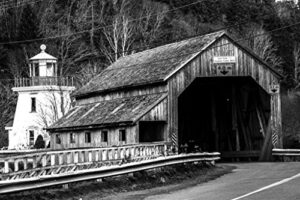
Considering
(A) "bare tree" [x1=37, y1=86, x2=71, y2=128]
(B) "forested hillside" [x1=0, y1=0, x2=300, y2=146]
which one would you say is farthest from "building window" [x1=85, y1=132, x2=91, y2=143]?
(B) "forested hillside" [x1=0, y1=0, x2=300, y2=146]

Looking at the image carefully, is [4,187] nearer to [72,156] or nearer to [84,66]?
[72,156]

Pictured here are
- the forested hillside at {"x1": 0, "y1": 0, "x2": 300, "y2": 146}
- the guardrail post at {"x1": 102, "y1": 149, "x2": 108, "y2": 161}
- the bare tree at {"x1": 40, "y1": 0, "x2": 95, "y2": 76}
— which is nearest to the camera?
the guardrail post at {"x1": 102, "y1": 149, "x2": 108, "y2": 161}

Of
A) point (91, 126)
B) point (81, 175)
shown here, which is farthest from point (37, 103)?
point (81, 175)

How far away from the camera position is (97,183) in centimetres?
2167

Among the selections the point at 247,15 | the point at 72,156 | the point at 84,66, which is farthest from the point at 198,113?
the point at 247,15

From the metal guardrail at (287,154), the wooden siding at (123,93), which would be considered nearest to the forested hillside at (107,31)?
the wooden siding at (123,93)

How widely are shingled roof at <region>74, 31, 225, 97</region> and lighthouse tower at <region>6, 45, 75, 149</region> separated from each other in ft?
45.6

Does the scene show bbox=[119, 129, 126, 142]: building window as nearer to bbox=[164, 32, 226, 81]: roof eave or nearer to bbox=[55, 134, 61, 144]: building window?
bbox=[164, 32, 226, 81]: roof eave

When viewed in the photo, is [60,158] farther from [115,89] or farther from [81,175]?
[115,89]

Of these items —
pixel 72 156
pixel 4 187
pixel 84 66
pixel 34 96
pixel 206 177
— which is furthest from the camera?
pixel 84 66

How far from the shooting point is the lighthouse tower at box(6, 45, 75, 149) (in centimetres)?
6038

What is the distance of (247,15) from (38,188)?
81.2 meters

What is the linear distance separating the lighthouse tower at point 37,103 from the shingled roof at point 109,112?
551 inches

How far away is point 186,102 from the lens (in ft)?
144
